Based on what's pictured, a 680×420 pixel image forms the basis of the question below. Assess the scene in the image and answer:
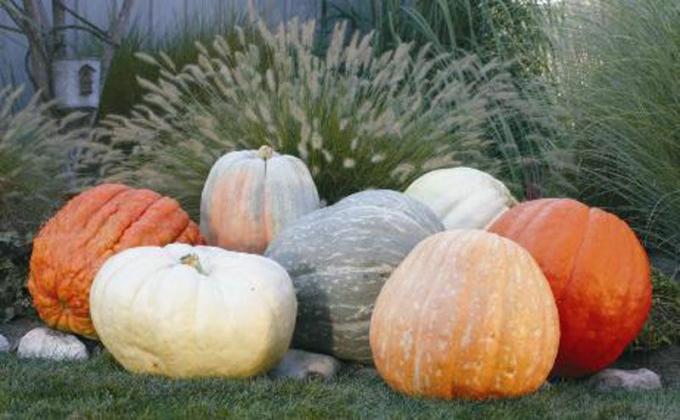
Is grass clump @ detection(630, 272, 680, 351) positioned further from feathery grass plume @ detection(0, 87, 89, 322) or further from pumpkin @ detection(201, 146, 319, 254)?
feathery grass plume @ detection(0, 87, 89, 322)

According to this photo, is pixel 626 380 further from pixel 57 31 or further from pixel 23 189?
pixel 57 31

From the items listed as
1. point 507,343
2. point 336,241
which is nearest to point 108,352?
point 336,241

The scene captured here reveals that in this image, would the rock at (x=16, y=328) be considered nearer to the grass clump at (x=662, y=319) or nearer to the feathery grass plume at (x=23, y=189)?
the feathery grass plume at (x=23, y=189)

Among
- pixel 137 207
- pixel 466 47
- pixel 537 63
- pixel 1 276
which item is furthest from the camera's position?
pixel 466 47

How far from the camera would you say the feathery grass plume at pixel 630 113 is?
4.70 metres

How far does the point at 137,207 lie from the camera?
158 inches

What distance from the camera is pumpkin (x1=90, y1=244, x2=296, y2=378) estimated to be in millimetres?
3285

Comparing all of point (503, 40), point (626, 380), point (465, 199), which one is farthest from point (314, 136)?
A: point (503, 40)

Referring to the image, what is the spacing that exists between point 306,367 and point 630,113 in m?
2.01

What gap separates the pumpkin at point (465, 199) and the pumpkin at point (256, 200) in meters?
0.46

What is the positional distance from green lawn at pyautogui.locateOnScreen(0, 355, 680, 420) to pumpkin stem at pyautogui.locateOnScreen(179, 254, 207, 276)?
1.14 feet

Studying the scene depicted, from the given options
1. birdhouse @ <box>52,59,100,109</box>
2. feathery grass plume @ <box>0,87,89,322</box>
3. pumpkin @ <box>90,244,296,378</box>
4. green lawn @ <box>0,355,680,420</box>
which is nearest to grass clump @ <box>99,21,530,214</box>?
feathery grass plume @ <box>0,87,89,322</box>

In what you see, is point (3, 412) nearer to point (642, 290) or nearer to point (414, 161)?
point (642, 290)

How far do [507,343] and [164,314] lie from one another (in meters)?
0.97
